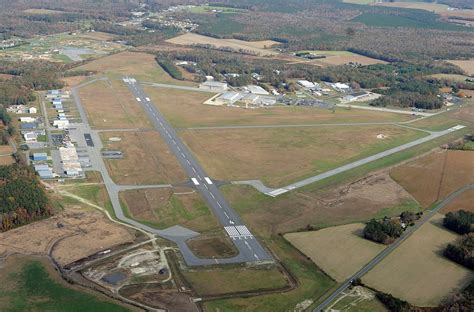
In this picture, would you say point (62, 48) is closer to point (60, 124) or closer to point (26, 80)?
point (26, 80)

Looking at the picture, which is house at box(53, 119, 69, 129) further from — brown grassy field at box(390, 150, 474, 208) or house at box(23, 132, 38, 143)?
brown grassy field at box(390, 150, 474, 208)

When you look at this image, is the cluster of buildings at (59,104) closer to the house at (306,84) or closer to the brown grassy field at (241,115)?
the brown grassy field at (241,115)

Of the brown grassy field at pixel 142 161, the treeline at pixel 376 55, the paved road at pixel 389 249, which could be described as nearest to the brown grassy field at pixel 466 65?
the treeline at pixel 376 55

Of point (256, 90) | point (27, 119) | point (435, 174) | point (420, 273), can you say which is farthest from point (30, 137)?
point (420, 273)

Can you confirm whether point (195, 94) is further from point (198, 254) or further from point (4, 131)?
point (198, 254)

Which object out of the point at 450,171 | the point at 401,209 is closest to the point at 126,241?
the point at 401,209

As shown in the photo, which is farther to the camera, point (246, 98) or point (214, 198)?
point (246, 98)
